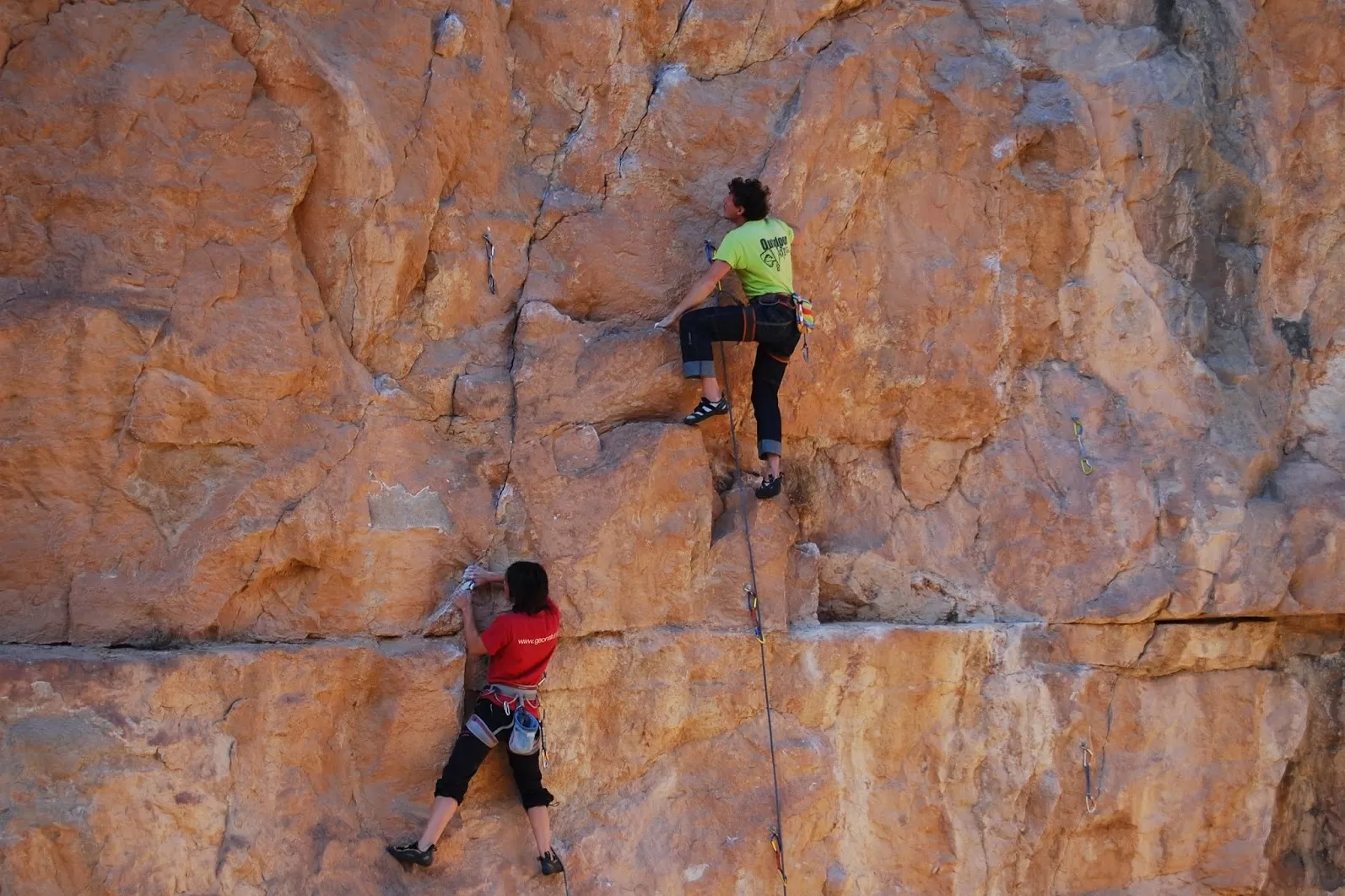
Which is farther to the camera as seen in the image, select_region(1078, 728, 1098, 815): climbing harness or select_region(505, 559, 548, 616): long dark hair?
select_region(1078, 728, 1098, 815): climbing harness

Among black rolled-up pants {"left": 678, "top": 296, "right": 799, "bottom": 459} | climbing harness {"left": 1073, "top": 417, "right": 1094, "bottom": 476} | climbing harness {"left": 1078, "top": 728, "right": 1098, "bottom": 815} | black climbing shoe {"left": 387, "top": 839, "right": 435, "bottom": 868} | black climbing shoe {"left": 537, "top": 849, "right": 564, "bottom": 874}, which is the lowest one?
climbing harness {"left": 1078, "top": 728, "right": 1098, "bottom": 815}

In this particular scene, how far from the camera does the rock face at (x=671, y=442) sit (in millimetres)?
4887

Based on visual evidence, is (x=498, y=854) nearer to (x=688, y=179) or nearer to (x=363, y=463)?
(x=363, y=463)

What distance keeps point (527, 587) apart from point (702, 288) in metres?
1.45

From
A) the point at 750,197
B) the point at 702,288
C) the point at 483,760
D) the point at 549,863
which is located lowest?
the point at 549,863

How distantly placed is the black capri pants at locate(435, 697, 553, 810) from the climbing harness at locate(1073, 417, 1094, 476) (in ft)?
9.77

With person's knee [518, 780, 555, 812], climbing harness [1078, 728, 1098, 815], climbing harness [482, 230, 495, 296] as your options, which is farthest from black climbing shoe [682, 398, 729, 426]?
climbing harness [1078, 728, 1098, 815]

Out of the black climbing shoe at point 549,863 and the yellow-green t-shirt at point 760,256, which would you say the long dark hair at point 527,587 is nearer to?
the black climbing shoe at point 549,863

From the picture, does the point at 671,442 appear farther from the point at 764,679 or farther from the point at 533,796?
the point at 533,796

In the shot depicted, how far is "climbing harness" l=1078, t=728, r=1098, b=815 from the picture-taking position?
630 cm

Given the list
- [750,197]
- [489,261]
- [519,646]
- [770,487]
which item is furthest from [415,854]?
[750,197]

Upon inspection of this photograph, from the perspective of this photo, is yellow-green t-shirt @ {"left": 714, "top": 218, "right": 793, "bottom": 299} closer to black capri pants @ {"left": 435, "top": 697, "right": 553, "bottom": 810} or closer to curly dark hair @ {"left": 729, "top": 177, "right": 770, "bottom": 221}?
curly dark hair @ {"left": 729, "top": 177, "right": 770, "bottom": 221}

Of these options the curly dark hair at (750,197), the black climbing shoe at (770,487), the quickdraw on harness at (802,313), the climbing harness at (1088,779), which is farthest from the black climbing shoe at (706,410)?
the climbing harness at (1088,779)

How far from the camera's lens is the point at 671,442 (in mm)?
5691
